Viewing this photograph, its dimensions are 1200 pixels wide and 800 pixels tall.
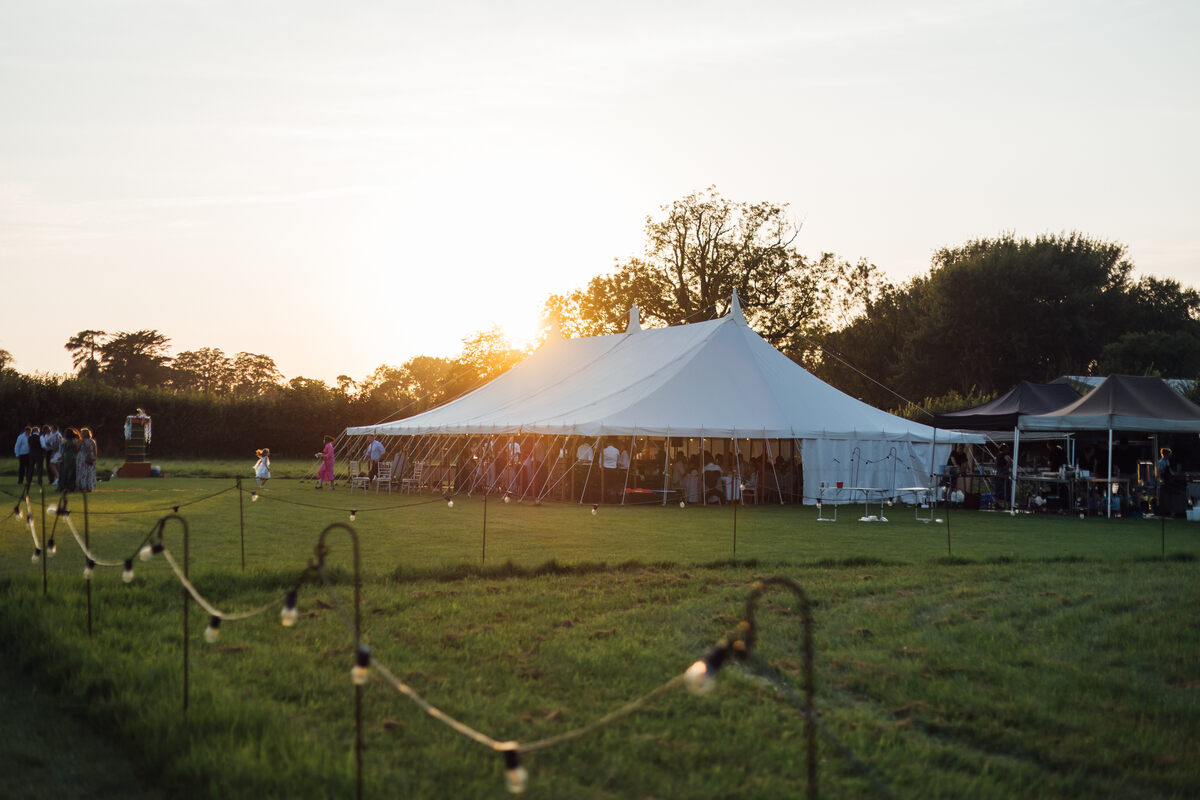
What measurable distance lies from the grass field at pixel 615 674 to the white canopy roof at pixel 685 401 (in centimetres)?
861

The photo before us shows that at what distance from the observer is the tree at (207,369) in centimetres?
7664

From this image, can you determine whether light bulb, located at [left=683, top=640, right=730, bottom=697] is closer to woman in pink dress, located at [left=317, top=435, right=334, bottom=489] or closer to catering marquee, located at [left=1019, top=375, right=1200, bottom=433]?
catering marquee, located at [left=1019, top=375, right=1200, bottom=433]

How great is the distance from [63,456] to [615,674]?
53.1 ft

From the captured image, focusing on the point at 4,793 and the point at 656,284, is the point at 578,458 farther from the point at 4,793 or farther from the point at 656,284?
the point at 656,284

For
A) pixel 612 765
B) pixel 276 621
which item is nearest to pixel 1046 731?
pixel 612 765

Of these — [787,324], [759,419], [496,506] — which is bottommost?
[496,506]

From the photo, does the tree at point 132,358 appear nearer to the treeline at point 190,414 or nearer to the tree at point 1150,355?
the treeline at point 190,414

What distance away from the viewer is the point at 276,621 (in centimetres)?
662

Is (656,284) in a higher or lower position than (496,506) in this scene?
higher

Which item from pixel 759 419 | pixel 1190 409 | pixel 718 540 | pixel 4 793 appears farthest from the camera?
pixel 759 419

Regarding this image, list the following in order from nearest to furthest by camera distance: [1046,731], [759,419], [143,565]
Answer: [1046,731] → [143,565] → [759,419]

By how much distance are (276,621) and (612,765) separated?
3425mm

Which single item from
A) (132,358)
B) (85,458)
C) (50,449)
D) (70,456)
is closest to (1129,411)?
(85,458)

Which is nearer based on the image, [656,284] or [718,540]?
[718,540]
